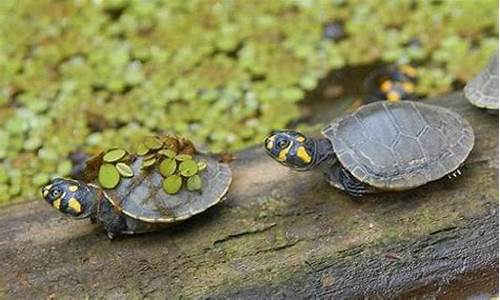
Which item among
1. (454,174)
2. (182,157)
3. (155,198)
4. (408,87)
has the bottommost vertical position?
(408,87)

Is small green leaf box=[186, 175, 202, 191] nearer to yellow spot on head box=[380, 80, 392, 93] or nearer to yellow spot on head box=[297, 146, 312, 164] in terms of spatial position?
yellow spot on head box=[297, 146, 312, 164]

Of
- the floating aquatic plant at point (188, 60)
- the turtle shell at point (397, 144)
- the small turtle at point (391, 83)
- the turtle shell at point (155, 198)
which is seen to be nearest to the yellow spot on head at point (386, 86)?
the small turtle at point (391, 83)

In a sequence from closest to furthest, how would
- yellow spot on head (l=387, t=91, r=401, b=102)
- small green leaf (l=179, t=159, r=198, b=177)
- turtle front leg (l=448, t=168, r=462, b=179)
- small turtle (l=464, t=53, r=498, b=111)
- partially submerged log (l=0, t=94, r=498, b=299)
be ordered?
1. partially submerged log (l=0, t=94, r=498, b=299)
2. small green leaf (l=179, t=159, r=198, b=177)
3. turtle front leg (l=448, t=168, r=462, b=179)
4. small turtle (l=464, t=53, r=498, b=111)
5. yellow spot on head (l=387, t=91, r=401, b=102)

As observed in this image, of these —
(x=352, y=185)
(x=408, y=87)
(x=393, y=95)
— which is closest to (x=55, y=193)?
(x=352, y=185)

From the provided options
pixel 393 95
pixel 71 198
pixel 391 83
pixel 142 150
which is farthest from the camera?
pixel 391 83

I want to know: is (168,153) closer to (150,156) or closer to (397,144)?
(150,156)

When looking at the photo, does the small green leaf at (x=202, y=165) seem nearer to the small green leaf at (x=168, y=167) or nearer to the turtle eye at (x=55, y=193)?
the small green leaf at (x=168, y=167)

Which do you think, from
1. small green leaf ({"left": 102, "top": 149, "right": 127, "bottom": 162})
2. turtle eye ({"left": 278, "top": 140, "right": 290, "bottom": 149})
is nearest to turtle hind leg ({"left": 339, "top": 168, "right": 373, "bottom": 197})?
turtle eye ({"left": 278, "top": 140, "right": 290, "bottom": 149})
